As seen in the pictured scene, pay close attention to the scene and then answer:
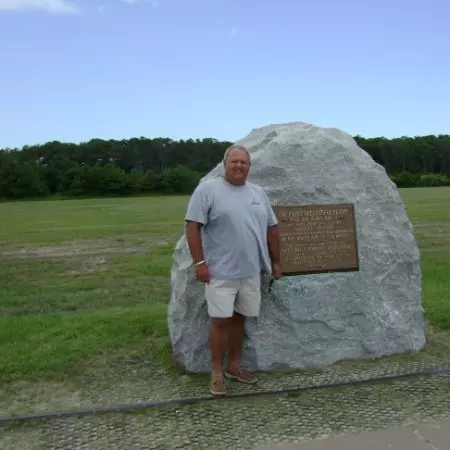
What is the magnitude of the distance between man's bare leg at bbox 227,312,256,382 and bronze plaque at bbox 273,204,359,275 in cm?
63

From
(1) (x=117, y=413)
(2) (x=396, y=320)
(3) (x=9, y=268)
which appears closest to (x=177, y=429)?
(1) (x=117, y=413)

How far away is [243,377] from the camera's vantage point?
4473 millimetres

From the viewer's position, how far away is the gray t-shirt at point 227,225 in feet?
13.4

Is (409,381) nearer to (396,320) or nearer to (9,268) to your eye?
(396,320)

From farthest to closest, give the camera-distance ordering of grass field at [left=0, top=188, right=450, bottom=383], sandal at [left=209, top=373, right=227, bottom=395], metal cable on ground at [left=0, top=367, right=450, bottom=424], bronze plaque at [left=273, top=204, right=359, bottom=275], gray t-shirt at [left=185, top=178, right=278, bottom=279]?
1. grass field at [left=0, top=188, right=450, bottom=383]
2. bronze plaque at [left=273, top=204, right=359, bottom=275]
3. sandal at [left=209, top=373, right=227, bottom=395]
4. gray t-shirt at [left=185, top=178, right=278, bottom=279]
5. metal cable on ground at [left=0, top=367, right=450, bottom=424]

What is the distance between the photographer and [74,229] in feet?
62.7

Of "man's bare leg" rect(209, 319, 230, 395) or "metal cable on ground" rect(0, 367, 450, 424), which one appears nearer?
"metal cable on ground" rect(0, 367, 450, 424)

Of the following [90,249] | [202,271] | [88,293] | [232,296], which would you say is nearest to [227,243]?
[202,271]

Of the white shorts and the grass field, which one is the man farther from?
the grass field

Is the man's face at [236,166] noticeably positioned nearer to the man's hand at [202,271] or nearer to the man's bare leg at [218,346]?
the man's hand at [202,271]

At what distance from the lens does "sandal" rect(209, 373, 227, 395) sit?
4.20 metres

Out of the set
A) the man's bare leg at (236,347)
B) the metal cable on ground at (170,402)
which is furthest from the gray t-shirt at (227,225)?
the metal cable on ground at (170,402)

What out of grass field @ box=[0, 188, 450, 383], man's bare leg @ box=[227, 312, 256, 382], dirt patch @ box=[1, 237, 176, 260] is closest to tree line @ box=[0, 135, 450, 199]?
grass field @ box=[0, 188, 450, 383]

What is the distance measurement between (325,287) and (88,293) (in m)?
4.62
